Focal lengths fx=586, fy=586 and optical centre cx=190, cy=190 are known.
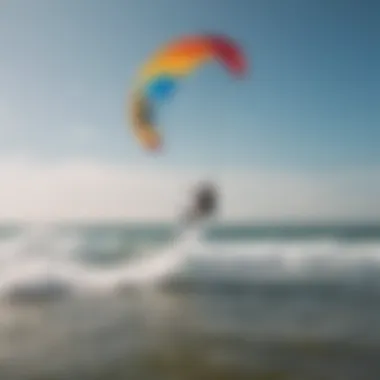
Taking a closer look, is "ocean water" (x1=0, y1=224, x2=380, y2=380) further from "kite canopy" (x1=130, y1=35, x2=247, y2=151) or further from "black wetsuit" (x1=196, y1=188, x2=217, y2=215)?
"kite canopy" (x1=130, y1=35, x2=247, y2=151)

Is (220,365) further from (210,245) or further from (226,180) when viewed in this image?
(226,180)

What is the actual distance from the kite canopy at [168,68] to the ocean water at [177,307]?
334mm

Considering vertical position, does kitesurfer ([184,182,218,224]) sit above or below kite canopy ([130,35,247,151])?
below

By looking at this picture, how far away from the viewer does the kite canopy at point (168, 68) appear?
190 centimetres

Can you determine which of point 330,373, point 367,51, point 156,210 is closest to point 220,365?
point 330,373

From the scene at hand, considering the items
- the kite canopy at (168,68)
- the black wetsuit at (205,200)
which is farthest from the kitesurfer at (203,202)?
the kite canopy at (168,68)

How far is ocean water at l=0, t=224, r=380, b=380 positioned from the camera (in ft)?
6.19

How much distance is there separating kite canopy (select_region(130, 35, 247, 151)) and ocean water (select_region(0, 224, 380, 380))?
1.10 ft

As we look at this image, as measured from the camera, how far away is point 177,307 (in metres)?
1.92

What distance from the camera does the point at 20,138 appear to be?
1936mm

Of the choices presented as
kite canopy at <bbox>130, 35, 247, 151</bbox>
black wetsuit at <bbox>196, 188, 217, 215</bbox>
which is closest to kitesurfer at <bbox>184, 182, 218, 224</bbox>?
black wetsuit at <bbox>196, 188, 217, 215</bbox>

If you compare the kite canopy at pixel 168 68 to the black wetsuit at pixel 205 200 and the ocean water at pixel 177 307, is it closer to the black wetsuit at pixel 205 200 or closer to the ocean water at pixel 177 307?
the black wetsuit at pixel 205 200

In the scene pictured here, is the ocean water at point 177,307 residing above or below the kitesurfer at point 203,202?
below

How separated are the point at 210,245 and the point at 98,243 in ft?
1.24
